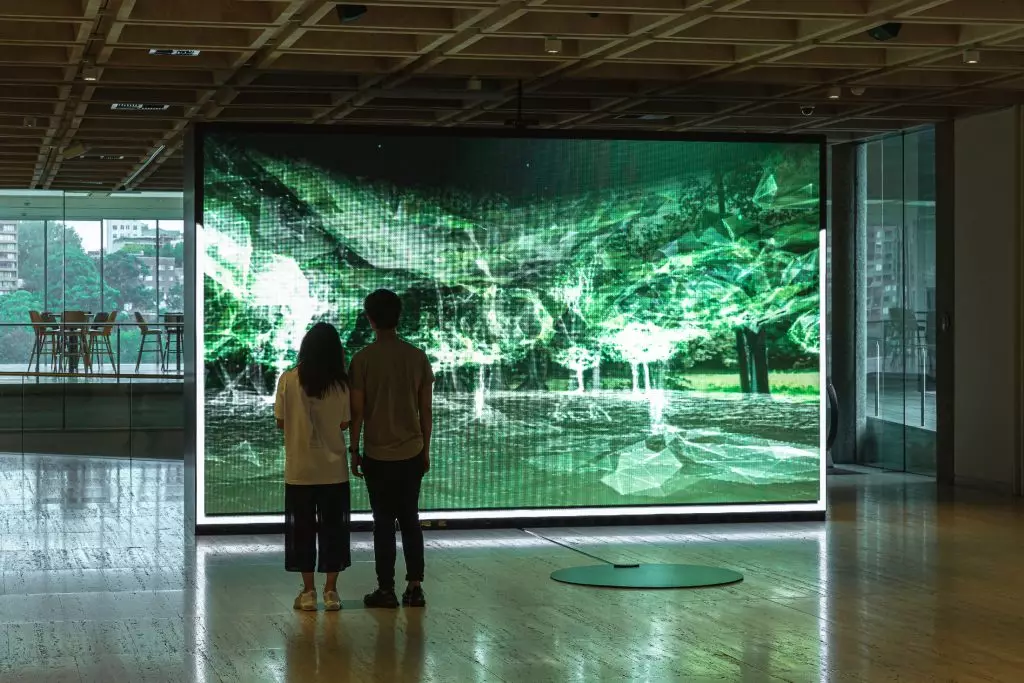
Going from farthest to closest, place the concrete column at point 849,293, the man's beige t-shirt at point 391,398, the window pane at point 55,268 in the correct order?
the window pane at point 55,268 → the concrete column at point 849,293 → the man's beige t-shirt at point 391,398

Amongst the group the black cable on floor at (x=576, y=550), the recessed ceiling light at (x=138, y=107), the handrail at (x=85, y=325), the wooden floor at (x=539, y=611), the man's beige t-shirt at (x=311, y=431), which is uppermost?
the recessed ceiling light at (x=138, y=107)

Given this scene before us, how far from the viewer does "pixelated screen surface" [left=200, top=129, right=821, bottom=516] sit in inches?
376

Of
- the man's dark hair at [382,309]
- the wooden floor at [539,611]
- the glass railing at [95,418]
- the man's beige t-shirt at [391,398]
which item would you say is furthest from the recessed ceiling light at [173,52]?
the glass railing at [95,418]

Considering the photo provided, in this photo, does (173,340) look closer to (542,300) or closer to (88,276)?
(88,276)

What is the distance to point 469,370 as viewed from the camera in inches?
390

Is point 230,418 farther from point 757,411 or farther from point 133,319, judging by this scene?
point 133,319

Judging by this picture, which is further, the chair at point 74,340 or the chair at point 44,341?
the chair at point 44,341

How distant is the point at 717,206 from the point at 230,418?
3.62 m

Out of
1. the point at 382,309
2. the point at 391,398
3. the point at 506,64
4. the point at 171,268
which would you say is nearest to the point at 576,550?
the point at 391,398

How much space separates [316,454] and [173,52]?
367 centimetres

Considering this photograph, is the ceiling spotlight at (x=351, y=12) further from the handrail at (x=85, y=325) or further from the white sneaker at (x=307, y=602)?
the handrail at (x=85, y=325)

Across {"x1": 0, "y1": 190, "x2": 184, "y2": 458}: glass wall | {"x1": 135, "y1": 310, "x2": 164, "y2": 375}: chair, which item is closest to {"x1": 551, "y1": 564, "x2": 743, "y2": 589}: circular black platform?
{"x1": 0, "y1": 190, "x2": 184, "y2": 458}: glass wall

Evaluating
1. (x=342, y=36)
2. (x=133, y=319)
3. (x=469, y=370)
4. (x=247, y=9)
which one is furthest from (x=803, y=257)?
(x=133, y=319)

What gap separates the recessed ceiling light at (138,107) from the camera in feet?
37.5
